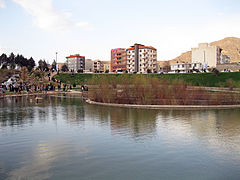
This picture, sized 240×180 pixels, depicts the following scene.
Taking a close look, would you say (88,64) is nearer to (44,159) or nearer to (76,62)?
(76,62)

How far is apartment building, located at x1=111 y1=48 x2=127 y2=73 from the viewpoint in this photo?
346ft

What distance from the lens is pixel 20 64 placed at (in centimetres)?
10675

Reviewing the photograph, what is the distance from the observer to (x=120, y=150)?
405 inches

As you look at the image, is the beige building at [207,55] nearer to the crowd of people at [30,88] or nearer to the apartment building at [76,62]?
the crowd of people at [30,88]

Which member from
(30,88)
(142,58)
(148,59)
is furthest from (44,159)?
(142,58)

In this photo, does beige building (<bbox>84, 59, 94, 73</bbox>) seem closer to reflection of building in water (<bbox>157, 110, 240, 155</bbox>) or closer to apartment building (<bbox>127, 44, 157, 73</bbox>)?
apartment building (<bbox>127, 44, 157, 73</bbox>)

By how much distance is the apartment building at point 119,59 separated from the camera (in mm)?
105456

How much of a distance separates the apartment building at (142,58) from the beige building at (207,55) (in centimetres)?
1934

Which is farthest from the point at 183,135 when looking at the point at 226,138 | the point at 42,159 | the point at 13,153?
the point at 13,153

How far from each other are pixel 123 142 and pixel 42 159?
3983 millimetres

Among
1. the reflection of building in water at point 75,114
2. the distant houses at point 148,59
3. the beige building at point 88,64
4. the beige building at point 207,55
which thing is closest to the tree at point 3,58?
the distant houses at point 148,59

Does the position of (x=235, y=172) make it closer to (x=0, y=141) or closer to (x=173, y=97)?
(x=0, y=141)

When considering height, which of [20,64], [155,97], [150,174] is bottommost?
[150,174]

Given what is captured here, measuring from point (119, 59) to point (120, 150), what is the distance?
99.2 m
